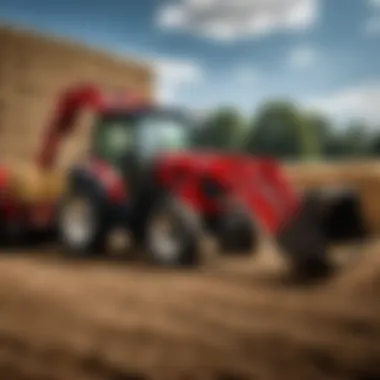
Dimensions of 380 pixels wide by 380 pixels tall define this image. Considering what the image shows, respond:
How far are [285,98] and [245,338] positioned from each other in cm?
66

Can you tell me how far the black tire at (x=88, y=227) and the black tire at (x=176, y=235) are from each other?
197mm

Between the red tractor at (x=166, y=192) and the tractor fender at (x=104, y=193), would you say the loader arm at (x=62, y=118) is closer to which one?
the red tractor at (x=166, y=192)

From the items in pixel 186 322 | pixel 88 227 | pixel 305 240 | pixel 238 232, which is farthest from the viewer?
pixel 88 227

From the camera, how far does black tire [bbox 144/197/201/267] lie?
2709 mm

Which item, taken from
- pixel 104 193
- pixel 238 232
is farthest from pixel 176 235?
pixel 104 193

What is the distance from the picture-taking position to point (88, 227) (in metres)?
2.96

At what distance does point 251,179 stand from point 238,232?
22 centimetres

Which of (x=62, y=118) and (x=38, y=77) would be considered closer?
(x=38, y=77)

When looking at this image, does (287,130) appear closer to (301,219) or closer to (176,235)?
(301,219)

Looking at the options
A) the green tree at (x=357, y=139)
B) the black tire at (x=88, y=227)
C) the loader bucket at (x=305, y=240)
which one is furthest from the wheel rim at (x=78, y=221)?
the green tree at (x=357, y=139)

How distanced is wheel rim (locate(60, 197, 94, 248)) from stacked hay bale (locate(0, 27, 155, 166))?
1.58 feet

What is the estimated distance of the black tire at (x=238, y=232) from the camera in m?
2.76

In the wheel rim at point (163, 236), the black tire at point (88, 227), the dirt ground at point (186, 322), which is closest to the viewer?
the dirt ground at point (186, 322)

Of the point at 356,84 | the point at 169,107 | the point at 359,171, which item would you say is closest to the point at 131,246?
the point at 169,107
